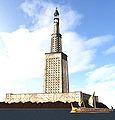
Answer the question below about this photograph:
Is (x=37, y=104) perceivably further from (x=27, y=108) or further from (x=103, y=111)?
(x=103, y=111)

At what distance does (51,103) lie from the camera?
192875mm

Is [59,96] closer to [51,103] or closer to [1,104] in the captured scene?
[51,103]

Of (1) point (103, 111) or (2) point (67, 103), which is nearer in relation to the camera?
(1) point (103, 111)

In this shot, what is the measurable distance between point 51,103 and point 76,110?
1647 inches

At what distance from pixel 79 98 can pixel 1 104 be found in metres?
56.3

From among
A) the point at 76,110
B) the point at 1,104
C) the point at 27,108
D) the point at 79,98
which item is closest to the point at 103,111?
Answer: the point at 76,110

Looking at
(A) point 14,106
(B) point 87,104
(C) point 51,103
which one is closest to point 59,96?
(C) point 51,103

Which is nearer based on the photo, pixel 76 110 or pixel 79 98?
pixel 76 110

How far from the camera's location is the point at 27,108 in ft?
638

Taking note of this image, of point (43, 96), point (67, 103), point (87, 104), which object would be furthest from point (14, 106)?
point (87, 104)

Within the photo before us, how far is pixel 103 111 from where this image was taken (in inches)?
6363

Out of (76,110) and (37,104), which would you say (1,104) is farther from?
(76,110)

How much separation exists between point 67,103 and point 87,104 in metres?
16.1

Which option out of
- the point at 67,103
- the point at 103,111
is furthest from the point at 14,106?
the point at 103,111
